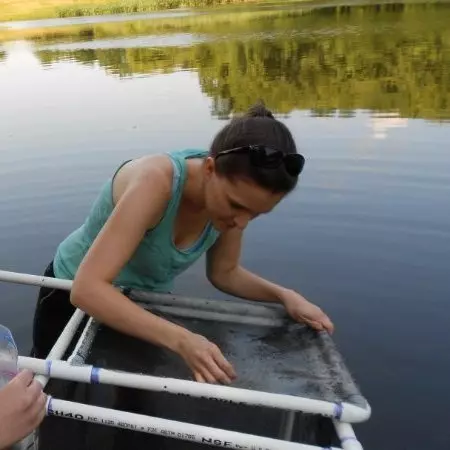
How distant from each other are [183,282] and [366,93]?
29.7 feet

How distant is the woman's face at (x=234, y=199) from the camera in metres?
1.98

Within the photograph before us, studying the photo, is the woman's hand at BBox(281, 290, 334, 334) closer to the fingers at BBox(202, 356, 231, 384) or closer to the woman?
the woman

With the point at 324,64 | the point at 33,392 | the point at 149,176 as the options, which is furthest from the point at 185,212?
the point at 324,64

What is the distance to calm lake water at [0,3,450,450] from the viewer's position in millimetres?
4223

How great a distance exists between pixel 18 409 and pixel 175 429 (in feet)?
1.56

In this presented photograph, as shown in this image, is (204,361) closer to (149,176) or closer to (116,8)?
(149,176)

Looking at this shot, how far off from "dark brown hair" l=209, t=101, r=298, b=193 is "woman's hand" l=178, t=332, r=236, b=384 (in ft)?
1.90

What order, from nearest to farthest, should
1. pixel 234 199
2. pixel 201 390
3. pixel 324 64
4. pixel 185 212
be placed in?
pixel 201 390 < pixel 234 199 < pixel 185 212 < pixel 324 64

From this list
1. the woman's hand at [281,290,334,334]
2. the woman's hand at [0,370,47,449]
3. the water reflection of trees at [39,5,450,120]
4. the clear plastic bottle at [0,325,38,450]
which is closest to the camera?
the woman's hand at [0,370,47,449]

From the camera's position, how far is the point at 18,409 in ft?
4.60

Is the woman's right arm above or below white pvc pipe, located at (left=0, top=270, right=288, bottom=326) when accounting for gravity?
above

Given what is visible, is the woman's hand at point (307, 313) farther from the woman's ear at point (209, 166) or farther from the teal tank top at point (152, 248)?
the woman's ear at point (209, 166)

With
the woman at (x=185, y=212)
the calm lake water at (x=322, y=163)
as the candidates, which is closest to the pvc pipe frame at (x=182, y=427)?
the woman at (x=185, y=212)

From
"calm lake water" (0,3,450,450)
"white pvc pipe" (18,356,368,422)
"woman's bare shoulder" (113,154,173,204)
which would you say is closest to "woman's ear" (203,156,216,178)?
"woman's bare shoulder" (113,154,173,204)
